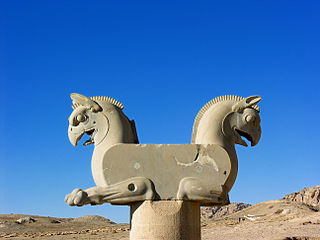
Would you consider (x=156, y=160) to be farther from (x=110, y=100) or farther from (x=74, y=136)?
(x=74, y=136)

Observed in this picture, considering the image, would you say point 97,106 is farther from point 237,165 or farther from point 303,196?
point 303,196

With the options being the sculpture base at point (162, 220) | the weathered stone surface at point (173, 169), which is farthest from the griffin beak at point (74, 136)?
the sculpture base at point (162, 220)

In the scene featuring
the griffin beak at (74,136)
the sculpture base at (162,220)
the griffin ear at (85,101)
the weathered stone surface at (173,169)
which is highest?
the griffin ear at (85,101)

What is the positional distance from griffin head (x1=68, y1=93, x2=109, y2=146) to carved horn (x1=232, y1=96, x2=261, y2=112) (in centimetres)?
214

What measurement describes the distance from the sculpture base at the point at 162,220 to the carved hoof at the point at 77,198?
0.79 meters

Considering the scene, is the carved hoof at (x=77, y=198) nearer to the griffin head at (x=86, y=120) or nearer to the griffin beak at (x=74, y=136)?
the griffin head at (x=86, y=120)

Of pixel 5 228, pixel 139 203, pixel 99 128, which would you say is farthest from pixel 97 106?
pixel 5 228

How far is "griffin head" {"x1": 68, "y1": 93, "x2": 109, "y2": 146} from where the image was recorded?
6660 mm

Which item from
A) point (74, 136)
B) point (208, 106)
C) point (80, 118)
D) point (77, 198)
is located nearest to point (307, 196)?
point (208, 106)

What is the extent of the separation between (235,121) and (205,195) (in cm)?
139

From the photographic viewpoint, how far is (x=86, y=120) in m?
6.75

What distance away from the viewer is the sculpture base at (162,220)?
607 cm

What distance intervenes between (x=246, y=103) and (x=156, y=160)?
1852 millimetres

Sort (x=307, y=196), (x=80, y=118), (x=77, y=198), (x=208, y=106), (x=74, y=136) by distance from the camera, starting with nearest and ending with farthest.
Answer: (x=77, y=198), (x=80, y=118), (x=74, y=136), (x=208, y=106), (x=307, y=196)
